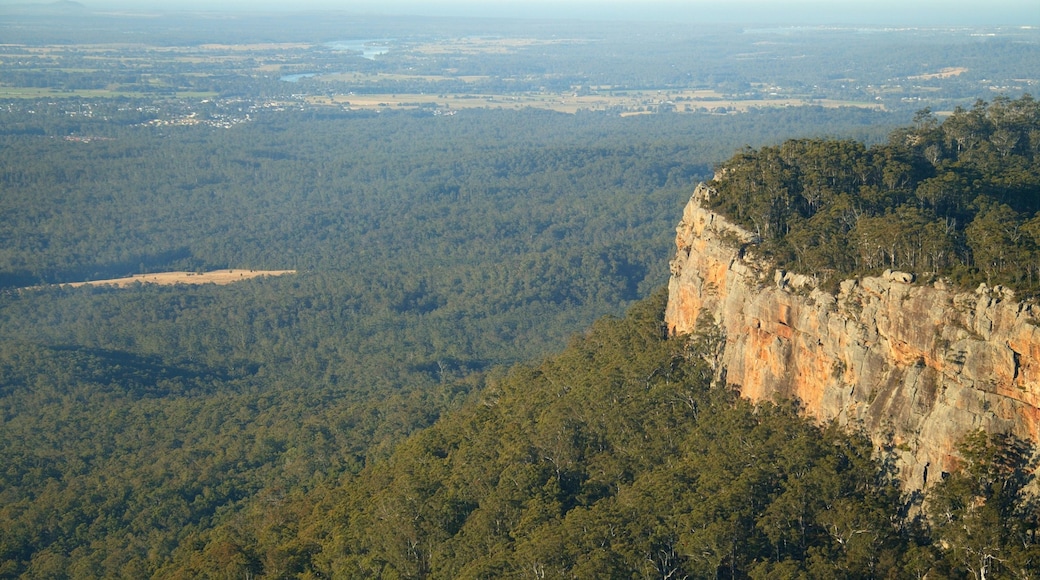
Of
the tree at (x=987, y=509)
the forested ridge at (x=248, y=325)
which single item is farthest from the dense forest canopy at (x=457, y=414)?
the forested ridge at (x=248, y=325)

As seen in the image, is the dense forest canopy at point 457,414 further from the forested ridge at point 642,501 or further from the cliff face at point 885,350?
the cliff face at point 885,350

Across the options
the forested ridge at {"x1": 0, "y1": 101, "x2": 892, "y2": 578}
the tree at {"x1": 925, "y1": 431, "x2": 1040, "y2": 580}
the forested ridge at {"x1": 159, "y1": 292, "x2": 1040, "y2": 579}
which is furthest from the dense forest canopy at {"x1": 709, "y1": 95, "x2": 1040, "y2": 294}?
the forested ridge at {"x1": 0, "y1": 101, "x2": 892, "y2": 578}

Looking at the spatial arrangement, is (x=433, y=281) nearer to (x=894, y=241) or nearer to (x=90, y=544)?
(x=90, y=544)

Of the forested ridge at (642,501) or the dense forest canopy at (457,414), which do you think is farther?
the dense forest canopy at (457,414)

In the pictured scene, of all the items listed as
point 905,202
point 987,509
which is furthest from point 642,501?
point 905,202

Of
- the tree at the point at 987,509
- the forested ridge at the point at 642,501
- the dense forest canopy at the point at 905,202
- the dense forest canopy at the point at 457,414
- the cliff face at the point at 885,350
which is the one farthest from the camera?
the dense forest canopy at the point at 905,202
